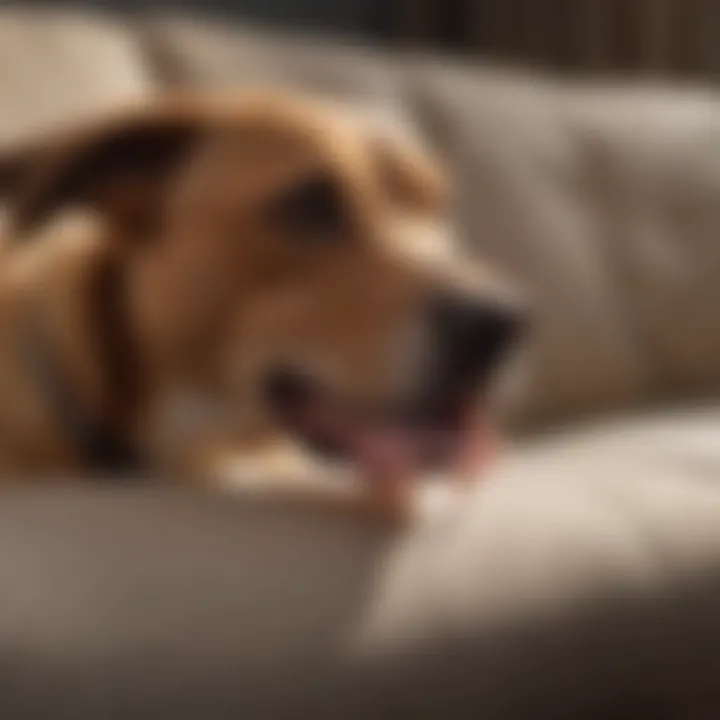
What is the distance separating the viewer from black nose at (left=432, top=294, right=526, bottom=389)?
1099 millimetres

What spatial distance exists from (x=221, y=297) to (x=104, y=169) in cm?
15

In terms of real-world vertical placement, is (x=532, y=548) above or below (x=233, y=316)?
below

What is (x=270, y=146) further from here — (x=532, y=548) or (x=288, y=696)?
(x=288, y=696)

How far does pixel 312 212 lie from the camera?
1.26 m

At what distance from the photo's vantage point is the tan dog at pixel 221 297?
1.16 meters

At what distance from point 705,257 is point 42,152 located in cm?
100

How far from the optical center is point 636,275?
74.7 inches

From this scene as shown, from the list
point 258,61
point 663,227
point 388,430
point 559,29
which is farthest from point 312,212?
point 559,29

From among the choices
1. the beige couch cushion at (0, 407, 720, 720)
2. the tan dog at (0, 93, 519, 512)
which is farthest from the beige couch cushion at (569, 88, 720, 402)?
the beige couch cushion at (0, 407, 720, 720)

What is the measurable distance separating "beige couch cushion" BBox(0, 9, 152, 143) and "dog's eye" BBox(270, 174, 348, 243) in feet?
1.16

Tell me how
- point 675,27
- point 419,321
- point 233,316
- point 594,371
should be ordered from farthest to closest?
point 675,27 → point 594,371 → point 233,316 → point 419,321

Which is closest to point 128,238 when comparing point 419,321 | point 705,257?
point 419,321

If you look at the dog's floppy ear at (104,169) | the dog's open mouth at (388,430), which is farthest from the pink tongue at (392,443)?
the dog's floppy ear at (104,169)

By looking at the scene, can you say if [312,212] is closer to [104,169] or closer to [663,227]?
[104,169]
